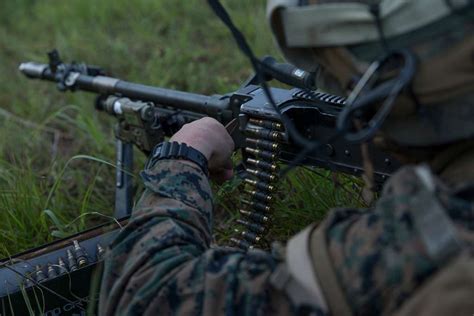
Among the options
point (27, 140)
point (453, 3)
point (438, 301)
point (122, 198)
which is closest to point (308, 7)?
point (453, 3)

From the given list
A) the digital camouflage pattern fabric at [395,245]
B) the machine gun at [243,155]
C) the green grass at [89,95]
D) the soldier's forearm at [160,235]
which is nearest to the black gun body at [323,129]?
the machine gun at [243,155]

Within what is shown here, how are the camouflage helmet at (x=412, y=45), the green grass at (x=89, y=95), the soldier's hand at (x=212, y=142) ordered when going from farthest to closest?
1. the green grass at (x=89, y=95)
2. the soldier's hand at (x=212, y=142)
3. the camouflage helmet at (x=412, y=45)

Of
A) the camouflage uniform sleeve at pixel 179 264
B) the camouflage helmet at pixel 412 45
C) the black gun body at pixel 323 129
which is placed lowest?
the camouflage uniform sleeve at pixel 179 264

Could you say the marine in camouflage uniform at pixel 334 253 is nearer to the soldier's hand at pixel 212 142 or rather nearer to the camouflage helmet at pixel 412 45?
the camouflage helmet at pixel 412 45

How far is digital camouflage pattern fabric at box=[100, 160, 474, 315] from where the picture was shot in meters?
1.69

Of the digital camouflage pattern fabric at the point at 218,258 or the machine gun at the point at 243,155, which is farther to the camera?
the machine gun at the point at 243,155

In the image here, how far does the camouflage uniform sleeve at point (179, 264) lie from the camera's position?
1.97 meters

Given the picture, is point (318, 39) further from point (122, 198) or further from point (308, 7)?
point (122, 198)

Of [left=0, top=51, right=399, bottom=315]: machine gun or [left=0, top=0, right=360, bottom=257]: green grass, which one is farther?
[left=0, top=0, right=360, bottom=257]: green grass

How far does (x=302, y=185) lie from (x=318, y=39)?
147 centimetres

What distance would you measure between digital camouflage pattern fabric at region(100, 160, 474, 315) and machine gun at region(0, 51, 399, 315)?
0.42 meters

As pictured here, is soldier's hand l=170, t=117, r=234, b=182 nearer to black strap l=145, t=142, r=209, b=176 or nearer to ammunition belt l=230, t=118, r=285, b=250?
black strap l=145, t=142, r=209, b=176

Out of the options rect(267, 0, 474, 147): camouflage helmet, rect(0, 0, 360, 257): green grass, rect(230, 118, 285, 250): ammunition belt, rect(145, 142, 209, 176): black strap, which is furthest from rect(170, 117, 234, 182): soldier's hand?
rect(267, 0, 474, 147): camouflage helmet

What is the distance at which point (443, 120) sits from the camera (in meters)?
1.83
